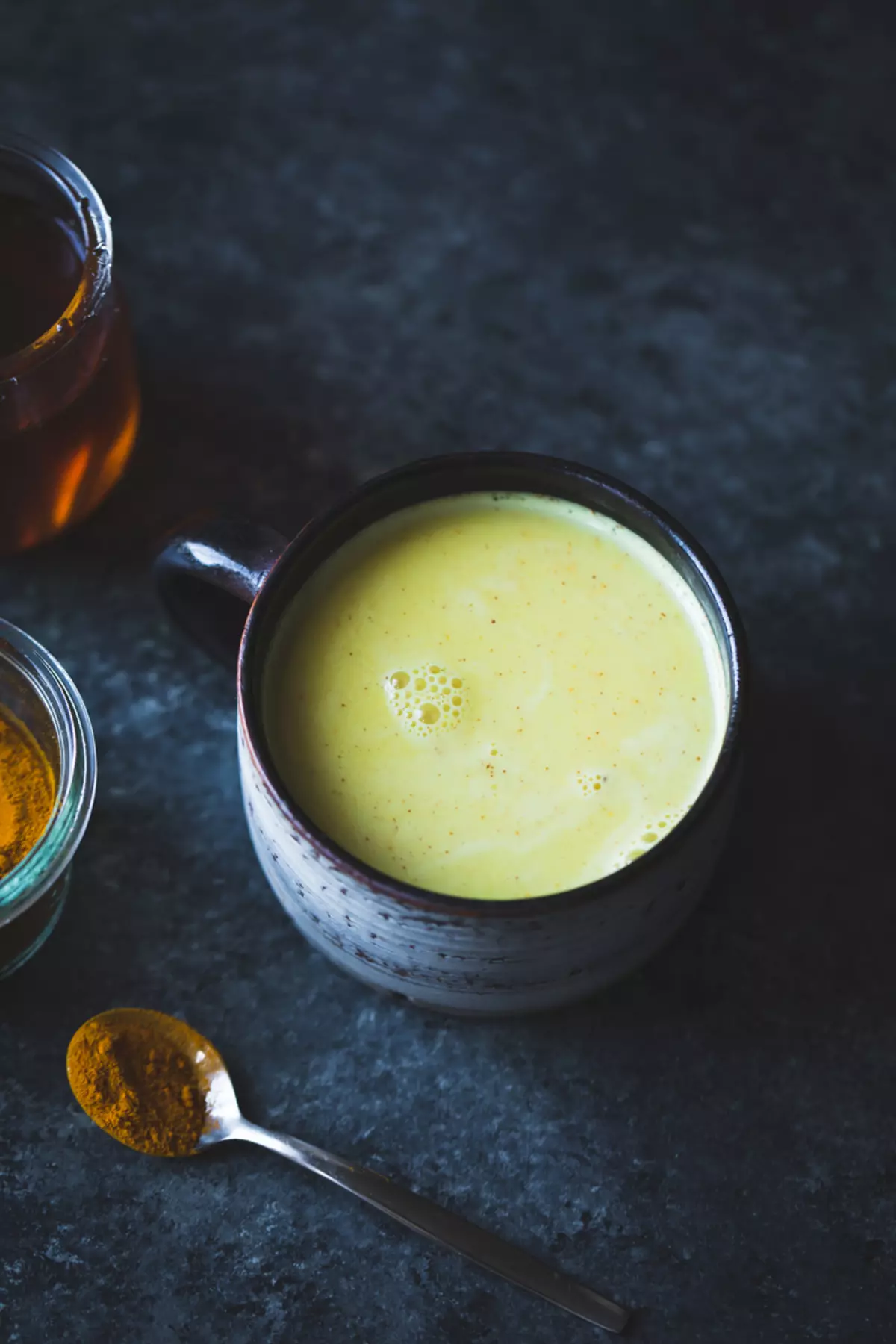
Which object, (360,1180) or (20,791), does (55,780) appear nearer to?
(20,791)

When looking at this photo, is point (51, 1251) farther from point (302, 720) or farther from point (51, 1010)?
→ point (302, 720)

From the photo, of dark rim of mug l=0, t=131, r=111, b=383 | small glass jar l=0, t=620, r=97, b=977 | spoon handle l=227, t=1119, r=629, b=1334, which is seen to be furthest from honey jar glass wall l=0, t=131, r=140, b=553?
spoon handle l=227, t=1119, r=629, b=1334

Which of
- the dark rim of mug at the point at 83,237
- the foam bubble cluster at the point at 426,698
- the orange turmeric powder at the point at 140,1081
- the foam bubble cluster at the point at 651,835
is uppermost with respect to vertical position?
the dark rim of mug at the point at 83,237

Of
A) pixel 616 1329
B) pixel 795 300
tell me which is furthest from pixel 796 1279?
pixel 795 300

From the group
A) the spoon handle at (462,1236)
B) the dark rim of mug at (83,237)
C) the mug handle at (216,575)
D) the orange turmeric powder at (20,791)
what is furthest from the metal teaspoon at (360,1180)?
the dark rim of mug at (83,237)

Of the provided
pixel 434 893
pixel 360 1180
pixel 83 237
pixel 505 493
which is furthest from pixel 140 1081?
pixel 83 237

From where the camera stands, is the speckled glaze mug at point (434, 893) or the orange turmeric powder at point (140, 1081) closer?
the speckled glaze mug at point (434, 893)

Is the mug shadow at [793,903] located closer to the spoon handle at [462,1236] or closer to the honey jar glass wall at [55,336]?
the spoon handle at [462,1236]
